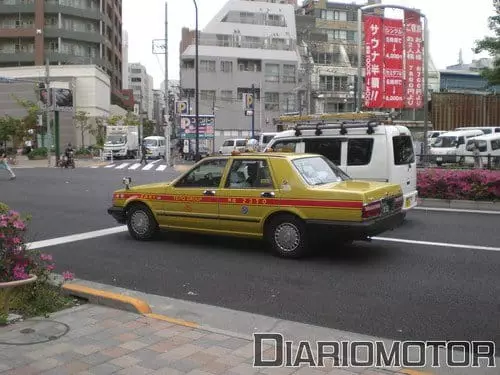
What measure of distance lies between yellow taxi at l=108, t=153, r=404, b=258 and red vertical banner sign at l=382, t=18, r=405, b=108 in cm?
1207

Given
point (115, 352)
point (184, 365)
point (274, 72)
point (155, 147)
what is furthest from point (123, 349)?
point (274, 72)

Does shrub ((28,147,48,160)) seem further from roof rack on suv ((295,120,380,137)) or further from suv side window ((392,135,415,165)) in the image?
suv side window ((392,135,415,165))

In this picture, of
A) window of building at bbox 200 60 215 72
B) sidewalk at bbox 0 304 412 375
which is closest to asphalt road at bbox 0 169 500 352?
sidewalk at bbox 0 304 412 375

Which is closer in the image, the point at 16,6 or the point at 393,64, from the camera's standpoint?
the point at 393,64

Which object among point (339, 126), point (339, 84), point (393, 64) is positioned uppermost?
point (339, 84)

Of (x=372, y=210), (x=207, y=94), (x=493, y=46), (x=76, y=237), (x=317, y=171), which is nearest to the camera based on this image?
(x=372, y=210)

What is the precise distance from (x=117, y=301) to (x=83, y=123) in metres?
51.3

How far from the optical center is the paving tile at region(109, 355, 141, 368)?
4.23m

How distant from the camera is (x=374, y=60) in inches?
775

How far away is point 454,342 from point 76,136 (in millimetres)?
57057

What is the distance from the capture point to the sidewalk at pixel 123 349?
13.5 feet

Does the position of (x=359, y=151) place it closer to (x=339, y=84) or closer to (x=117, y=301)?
(x=117, y=301)

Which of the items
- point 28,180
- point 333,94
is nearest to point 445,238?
point 28,180

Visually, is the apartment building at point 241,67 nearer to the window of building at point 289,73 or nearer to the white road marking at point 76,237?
the window of building at point 289,73
